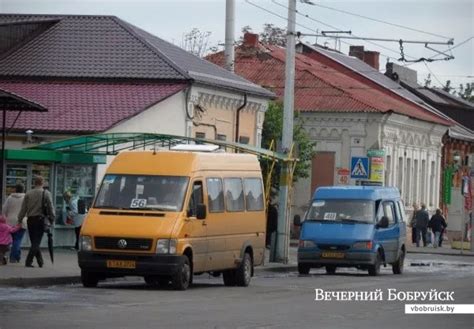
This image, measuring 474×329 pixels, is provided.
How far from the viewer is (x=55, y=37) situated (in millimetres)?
47938

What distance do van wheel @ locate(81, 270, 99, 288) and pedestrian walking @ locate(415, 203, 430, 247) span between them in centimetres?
3830

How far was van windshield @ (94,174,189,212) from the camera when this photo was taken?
26.7 meters

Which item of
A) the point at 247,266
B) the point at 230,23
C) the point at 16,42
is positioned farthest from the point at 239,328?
the point at 230,23

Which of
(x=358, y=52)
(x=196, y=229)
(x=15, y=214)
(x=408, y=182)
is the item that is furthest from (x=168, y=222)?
(x=358, y=52)

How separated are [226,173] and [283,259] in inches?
458

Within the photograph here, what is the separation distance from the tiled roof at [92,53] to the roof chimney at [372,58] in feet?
124

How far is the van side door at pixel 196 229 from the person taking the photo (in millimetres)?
26672

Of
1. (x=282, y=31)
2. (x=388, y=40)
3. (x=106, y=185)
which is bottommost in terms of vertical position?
(x=106, y=185)

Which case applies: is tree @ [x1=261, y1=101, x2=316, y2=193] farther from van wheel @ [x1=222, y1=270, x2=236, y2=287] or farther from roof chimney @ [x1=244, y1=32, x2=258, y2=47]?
van wheel @ [x1=222, y1=270, x2=236, y2=287]

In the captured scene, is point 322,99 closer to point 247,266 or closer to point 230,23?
point 230,23

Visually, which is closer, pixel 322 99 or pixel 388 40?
pixel 388 40

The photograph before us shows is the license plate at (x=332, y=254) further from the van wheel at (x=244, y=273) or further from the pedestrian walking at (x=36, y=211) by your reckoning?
the pedestrian walking at (x=36, y=211)

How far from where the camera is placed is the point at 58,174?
126 feet

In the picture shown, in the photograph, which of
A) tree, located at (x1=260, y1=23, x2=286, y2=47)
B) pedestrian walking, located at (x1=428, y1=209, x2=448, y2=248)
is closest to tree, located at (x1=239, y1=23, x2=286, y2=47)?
tree, located at (x1=260, y1=23, x2=286, y2=47)
